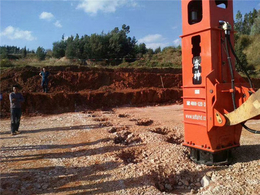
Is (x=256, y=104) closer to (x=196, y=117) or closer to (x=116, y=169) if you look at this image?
(x=196, y=117)

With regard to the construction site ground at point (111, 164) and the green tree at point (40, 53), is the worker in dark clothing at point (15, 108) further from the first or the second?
the green tree at point (40, 53)

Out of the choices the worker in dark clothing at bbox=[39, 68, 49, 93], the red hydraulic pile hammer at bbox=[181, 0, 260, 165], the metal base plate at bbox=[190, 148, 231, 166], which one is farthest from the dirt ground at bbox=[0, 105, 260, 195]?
the worker in dark clothing at bbox=[39, 68, 49, 93]

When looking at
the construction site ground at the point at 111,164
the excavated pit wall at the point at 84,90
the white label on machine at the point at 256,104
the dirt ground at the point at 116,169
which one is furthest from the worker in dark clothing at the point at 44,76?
the white label on machine at the point at 256,104

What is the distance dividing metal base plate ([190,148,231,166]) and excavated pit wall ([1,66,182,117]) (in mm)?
9587

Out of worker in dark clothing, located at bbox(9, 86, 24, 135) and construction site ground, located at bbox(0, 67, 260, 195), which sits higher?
worker in dark clothing, located at bbox(9, 86, 24, 135)

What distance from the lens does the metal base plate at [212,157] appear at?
11.9ft

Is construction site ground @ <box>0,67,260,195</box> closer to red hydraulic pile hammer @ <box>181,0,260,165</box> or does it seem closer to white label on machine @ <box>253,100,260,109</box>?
red hydraulic pile hammer @ <box>181,0,260,165</box>

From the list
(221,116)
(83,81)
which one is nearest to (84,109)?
(83,81)

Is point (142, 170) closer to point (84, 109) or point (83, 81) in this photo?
point (84, 109)

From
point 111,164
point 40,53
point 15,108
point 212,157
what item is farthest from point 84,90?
point 40,53

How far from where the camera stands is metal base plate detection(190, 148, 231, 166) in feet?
11.9

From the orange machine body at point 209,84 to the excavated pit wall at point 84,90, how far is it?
9633 mm

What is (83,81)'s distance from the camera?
16531mm

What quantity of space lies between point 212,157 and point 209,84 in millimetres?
1340
